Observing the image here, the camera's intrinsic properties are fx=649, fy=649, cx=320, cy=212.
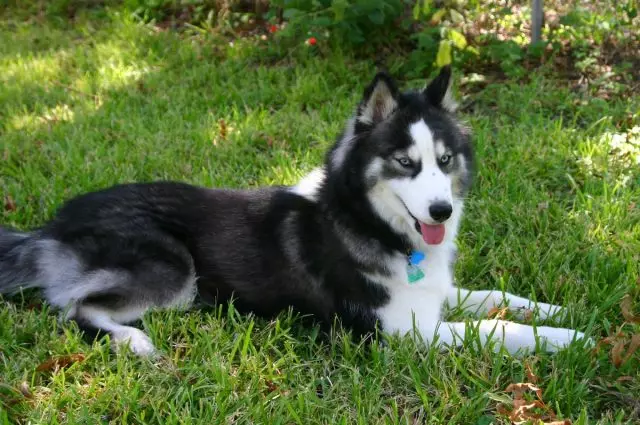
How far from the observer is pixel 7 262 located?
330cm

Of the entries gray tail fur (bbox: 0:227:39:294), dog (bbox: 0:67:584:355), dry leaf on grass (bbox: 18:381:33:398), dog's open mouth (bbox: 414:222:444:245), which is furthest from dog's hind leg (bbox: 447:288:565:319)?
gray tail fur (bbox: 0:227:39:294)

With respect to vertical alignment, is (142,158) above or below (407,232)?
below

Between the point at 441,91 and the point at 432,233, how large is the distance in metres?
0.69

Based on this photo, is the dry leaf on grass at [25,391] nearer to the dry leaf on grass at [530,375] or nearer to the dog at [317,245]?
the dog at [317,245]

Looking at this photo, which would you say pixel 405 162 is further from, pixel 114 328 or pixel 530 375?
pixel 114 328

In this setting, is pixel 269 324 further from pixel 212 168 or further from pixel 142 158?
pixel 142 158

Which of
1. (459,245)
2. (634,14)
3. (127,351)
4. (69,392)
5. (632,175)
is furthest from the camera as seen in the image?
(634,14)

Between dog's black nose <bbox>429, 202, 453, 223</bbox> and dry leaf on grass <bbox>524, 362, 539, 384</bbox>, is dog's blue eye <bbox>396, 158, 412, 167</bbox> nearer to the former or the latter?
dog's black nose <bbox>429, 202, 453, 223</bbox>

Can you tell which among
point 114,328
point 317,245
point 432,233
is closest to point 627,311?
point 432,233

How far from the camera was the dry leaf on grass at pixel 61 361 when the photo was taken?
9.30ft

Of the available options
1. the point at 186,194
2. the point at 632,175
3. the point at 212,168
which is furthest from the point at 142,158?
the point at 632,175

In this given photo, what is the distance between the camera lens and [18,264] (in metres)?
3.29

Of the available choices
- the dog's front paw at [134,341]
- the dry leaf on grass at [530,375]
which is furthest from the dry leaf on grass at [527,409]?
the dog's front paw at [134,341]

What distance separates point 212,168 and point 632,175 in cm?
290
